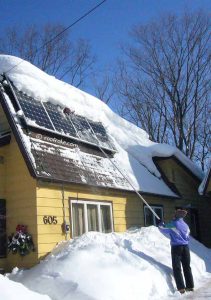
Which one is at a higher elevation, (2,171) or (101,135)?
(101,135)

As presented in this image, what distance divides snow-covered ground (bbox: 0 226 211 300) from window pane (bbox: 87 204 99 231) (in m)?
1.12

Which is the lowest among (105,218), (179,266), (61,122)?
(179,266)

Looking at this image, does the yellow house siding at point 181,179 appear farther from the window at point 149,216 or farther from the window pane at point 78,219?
the window pane at point 78,219

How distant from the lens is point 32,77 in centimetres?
1358

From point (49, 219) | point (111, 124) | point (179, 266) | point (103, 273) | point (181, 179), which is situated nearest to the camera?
point (103, 273)

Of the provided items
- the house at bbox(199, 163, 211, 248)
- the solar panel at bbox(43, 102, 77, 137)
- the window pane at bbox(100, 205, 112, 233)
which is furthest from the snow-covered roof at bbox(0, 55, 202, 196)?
the house at bbox(199, 163, 211, 248)

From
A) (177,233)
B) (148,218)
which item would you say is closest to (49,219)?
(177,233)

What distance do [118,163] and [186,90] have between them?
15.8 meters

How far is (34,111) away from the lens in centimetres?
1134

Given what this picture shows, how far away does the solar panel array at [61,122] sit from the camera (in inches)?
440

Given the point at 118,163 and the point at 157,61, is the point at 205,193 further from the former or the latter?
the point at 157,61

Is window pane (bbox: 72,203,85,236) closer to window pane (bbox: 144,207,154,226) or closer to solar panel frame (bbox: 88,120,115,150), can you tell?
solar panel frame (bbox: 88,120,115,150)

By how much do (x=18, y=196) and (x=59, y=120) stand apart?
3217mm

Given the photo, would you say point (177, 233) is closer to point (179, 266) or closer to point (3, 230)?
point (179, 266)
